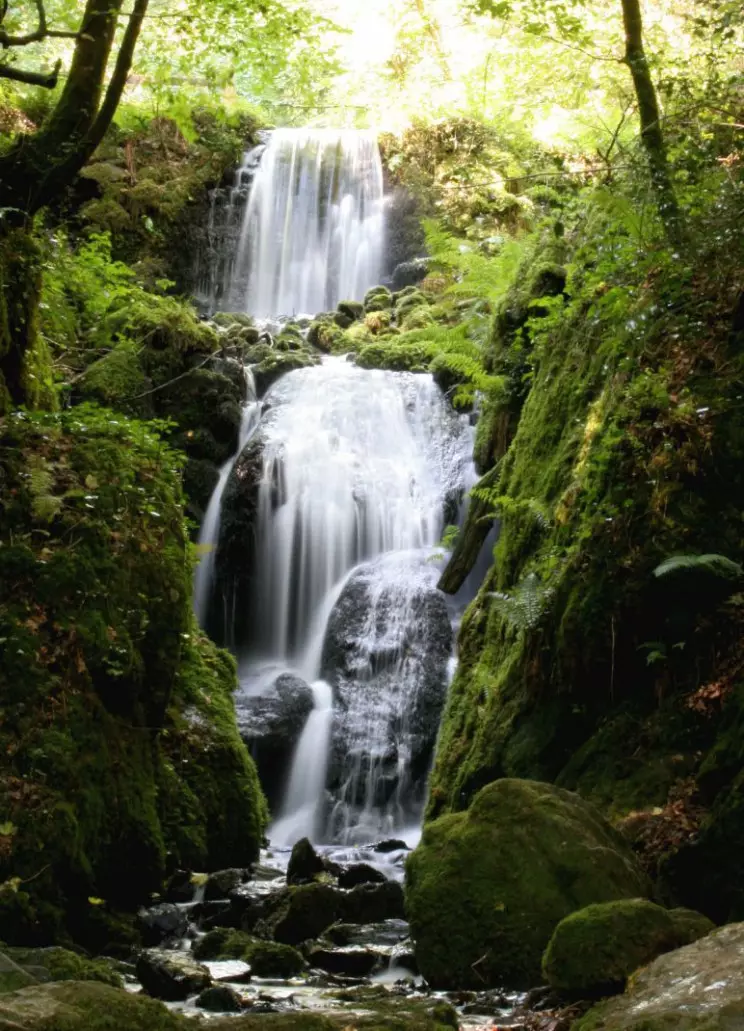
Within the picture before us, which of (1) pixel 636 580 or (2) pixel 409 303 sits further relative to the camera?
(2) pixel 409 303

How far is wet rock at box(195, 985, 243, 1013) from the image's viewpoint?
4.17 metres

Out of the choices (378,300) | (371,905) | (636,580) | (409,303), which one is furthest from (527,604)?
(378,300)

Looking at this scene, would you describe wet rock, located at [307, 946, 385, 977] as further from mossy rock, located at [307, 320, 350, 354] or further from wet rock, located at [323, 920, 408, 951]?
mossy rock, located at [307, 320, 350, 354]

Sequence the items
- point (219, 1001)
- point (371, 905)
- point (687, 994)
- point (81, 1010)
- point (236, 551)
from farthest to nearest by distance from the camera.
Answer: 1. point (236, 551)
2. point (371, 905)
3. point (219, 1001)
4. point (687, 994)
5. point (81, 1010)

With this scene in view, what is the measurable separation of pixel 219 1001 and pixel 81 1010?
5.89ft

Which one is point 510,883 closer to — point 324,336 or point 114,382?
point 114,382

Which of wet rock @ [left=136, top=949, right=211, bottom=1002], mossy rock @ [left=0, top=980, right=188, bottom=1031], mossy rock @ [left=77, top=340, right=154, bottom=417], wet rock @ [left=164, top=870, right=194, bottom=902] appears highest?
mossy rock @ [left=77, top=340, right=154, bottom=417]

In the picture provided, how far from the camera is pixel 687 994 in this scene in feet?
8.86

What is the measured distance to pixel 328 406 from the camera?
1559 centimetres

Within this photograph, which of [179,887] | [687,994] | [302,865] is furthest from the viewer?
[302,865]

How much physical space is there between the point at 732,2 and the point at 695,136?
2.68 ft

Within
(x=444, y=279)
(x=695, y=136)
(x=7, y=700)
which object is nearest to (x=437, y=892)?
(x=7, y=700)

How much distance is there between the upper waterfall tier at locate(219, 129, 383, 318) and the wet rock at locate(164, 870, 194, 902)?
1598 cm

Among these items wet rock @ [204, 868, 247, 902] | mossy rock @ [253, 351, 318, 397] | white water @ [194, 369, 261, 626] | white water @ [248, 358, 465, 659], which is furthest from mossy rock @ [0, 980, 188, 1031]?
mossy rock @ [253, 351, 318, 397]
